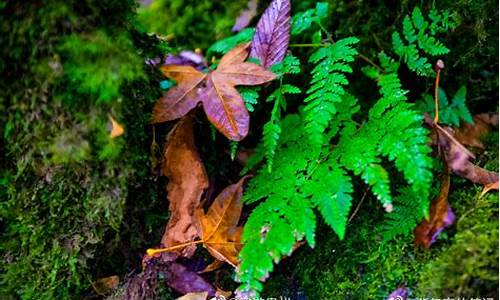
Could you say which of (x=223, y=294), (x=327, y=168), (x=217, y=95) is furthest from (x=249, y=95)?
(x=223, y=294)

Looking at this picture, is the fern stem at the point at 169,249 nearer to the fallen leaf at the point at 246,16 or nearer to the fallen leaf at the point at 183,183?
the fallen leaf at the point at 183,183

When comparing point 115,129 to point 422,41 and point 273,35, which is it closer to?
point 273,35

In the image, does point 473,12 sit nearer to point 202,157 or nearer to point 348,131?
point 348,131

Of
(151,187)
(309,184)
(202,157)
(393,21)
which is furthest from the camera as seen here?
(393,21)

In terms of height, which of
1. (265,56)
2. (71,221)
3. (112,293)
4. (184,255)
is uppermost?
(265,56)

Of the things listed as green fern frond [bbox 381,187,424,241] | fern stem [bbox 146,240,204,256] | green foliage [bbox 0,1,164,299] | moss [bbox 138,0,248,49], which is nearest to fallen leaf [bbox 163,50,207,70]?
moss [bbox 138,0,248,49]

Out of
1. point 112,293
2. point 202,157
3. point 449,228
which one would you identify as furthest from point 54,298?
point 449,228
